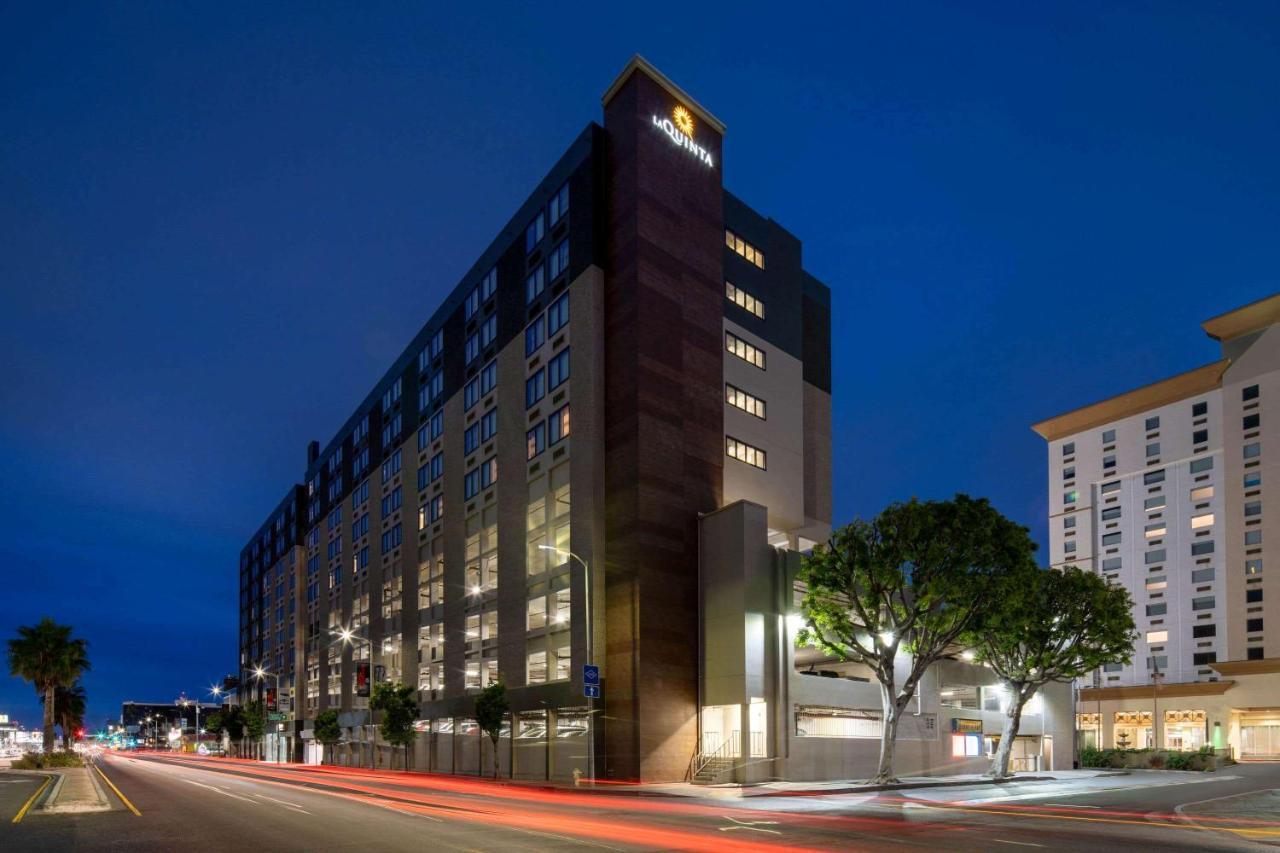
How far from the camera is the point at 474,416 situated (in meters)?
67.4

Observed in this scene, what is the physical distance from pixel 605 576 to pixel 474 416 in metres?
21.6

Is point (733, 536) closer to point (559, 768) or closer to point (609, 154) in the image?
point (559, 768)

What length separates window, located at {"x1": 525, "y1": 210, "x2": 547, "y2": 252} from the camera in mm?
60219

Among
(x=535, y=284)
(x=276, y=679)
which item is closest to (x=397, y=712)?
(x=535, y=284)

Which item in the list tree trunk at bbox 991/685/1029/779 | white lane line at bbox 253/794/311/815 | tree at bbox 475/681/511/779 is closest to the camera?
white lane line at bbox 253/794/311/815

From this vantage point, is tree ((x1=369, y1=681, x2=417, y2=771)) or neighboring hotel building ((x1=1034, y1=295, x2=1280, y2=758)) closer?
tree ((x1=369, y1=681, x2=417, y2=771))

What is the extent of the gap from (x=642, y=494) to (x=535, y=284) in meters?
18.1

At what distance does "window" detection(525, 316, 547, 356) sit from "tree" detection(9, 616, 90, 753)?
59.0 m

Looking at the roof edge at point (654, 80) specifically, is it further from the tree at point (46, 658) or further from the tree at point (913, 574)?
the tree at point (46, 658)

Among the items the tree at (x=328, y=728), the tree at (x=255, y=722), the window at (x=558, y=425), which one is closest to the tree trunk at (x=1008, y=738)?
the window at (x=558, y=425)

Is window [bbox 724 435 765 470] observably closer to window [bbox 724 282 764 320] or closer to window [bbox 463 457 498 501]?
window [bbox 724 282 764 320]

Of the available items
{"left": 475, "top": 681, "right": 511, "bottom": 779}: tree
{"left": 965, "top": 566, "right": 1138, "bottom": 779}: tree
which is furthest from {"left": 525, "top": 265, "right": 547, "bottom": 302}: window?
{"left": 965, "top": 566, "right": 1138, "bottom": 779}: tree

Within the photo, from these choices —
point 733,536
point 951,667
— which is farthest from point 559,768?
point 951,667

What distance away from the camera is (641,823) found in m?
25.3
